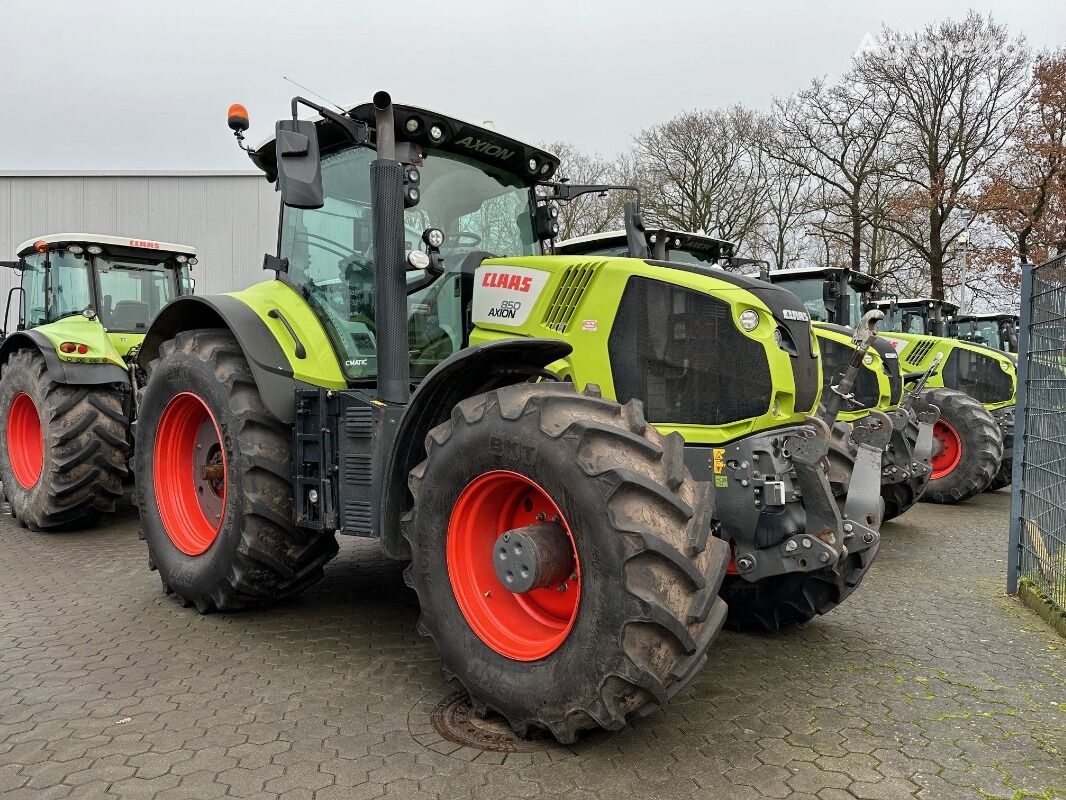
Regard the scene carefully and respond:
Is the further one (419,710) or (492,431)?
(419,710)

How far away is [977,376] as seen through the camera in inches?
412

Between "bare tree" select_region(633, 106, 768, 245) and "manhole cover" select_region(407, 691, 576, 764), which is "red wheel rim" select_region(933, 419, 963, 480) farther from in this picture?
"bare tree" select_region(633, 106, 768, 245)

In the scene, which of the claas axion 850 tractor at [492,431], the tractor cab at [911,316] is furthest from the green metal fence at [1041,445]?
the tractor cab at [911,316]

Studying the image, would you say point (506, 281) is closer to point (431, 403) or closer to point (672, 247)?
point (431, 403)

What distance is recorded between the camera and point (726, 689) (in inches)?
142

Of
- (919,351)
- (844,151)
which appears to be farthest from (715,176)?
(919,351)

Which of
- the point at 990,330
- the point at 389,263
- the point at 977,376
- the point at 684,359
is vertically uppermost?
the point at 389,263

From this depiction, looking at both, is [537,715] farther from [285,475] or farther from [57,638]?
[57,638]

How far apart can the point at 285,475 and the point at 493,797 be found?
2199mm

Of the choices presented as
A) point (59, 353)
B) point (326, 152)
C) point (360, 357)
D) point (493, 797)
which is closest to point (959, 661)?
point (493, 797)

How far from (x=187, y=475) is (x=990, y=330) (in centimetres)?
1709

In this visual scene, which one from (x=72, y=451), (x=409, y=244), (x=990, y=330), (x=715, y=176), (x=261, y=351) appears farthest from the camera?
(x=715, y=176)

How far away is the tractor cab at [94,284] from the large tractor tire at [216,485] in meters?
3.35

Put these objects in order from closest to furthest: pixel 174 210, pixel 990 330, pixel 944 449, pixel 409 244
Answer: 1. pixel 409 244
2. pixel 944 449
3. pixel 990 330
4. pixel 174 210
